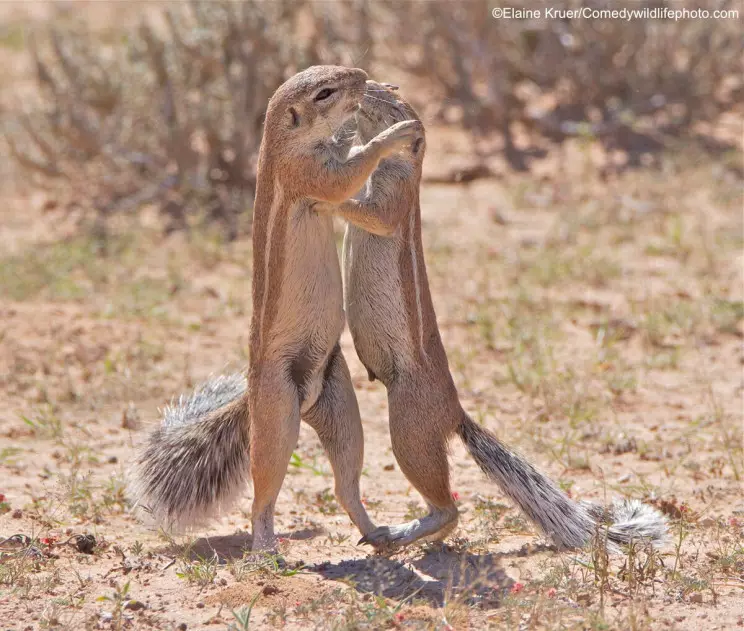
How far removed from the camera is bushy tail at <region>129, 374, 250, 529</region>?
463cm

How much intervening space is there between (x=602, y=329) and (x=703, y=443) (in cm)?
166

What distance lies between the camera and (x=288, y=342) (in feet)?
14.6

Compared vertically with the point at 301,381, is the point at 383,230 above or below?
above

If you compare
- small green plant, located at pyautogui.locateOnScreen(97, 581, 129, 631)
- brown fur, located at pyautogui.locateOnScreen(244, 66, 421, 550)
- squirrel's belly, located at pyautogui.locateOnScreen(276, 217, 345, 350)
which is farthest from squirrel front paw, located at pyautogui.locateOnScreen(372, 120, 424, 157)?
small green plant, located at pyautogui.locateOnScreen(97, 581, 129, 631)

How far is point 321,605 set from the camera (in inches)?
152

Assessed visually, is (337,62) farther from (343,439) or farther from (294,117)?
(343,439)

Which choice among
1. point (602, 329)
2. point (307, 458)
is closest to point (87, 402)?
point (307, 458)

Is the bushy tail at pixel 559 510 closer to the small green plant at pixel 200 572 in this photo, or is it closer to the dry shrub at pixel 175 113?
the small green plant at pixel 200 572

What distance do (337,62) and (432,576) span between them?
6.59 m

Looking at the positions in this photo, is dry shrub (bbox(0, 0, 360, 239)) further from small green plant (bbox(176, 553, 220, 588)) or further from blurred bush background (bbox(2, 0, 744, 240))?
small green plant (bbox(176, 553, 220, 588))

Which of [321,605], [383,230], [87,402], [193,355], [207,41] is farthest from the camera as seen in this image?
[207,41]

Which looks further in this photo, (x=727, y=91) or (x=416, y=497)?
(x=727, y=91)

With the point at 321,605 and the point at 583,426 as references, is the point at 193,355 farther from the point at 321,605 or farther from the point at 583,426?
the point at 321,605

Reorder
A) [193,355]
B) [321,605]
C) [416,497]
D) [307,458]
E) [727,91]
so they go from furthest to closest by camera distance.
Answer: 1. [727,91]
2. [193,355]
3. [307,458]
4. [416,497]
5. [321,605]
